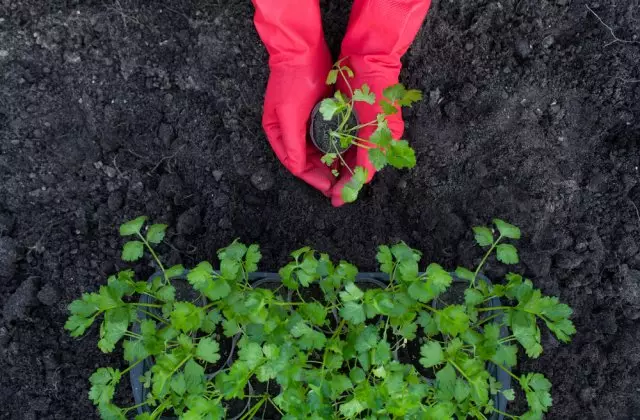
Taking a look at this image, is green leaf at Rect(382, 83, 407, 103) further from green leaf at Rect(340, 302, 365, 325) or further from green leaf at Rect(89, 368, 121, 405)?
green leaf at Rect(89, 368, 121, 405)

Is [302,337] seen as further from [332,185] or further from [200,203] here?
[200,203]

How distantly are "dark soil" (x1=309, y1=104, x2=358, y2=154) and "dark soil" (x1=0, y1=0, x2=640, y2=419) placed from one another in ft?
0.60

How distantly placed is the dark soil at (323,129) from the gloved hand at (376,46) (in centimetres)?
5

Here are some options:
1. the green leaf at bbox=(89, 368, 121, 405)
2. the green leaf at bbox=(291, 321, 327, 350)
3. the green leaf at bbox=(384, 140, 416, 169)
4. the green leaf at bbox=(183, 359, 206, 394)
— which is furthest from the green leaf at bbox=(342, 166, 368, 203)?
the green leaf at bbox=(89, 368, 121, 405)

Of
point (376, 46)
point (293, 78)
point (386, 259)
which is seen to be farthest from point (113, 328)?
point (376, 46)

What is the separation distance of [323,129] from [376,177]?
273mm

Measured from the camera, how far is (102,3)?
1966 millimetres

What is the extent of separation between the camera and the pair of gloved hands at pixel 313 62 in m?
1.73

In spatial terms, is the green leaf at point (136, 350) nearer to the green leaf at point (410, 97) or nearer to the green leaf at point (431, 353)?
the green leaf at point (431, 353)

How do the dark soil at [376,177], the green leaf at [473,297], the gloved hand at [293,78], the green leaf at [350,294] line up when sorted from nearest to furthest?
the green leaf at [350,294]
the green leaf at [473,297]
the gloved hand at [293,78]
the dark soil at [376,177]

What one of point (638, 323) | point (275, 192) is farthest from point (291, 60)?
point (638, 323)

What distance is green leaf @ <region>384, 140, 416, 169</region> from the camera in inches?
50.9

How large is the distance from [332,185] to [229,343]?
606 mm

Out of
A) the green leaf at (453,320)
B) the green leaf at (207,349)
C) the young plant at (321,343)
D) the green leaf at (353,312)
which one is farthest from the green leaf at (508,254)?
the green leaf at (207,349)
